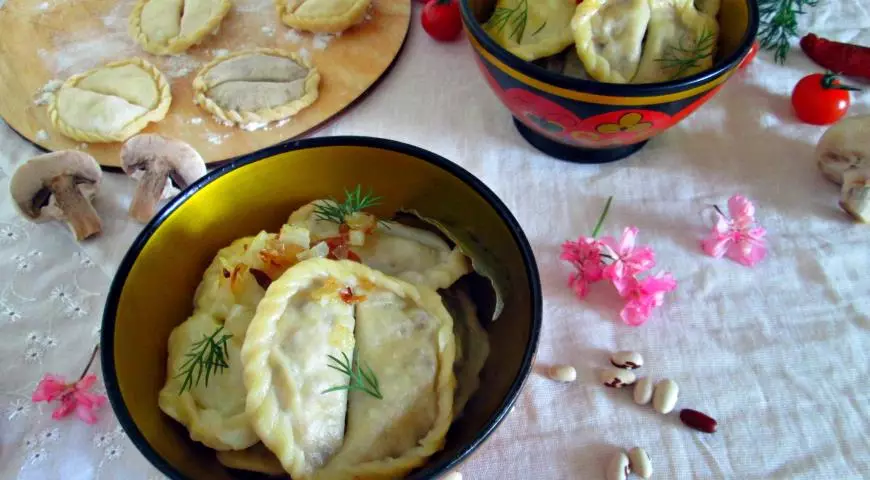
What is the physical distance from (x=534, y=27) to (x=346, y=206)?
555mm

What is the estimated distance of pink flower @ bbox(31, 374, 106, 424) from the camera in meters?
1.12

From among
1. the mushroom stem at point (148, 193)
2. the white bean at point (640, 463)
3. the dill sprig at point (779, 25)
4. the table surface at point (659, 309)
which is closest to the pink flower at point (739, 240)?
the table surface at point (659, 309)

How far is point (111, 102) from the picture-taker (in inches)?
60.9

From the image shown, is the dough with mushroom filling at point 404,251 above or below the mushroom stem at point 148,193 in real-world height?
above

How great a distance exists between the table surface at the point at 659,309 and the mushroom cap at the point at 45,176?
0.18ft

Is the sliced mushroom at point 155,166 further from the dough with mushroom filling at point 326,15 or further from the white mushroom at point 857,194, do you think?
the white mushroom at point 857,194

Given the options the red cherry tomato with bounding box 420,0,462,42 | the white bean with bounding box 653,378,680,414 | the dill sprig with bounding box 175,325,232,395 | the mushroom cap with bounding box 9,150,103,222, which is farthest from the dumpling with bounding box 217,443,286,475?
the red cherry tomato with bounding box 420,0,462,42

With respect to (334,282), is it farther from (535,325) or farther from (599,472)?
(599,472)

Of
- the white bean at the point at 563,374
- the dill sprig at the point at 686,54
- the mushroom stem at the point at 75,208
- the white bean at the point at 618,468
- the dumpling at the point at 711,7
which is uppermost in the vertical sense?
the dumpling at the point at 711,7

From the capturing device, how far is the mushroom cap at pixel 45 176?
1.31 meters

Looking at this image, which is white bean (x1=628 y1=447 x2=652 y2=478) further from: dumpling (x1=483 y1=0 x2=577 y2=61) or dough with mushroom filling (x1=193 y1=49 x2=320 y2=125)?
dough with mushroom filling (x1=193 y1=49 x2=320 y2=125)

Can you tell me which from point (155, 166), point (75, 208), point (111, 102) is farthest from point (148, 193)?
point (111, 102)

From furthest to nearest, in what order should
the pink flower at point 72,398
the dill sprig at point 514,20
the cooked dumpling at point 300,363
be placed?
1. the dill sprig at point 514,20
2. the pink flower at point 72,398
3. the cooked dumpling at point 300,363

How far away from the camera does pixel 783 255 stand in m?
1.28
